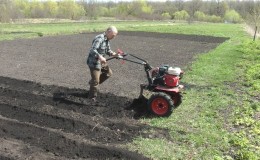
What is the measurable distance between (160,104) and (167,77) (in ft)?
2.21

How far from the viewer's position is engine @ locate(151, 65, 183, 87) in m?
7.82

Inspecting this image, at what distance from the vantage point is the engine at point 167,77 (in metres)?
7.82

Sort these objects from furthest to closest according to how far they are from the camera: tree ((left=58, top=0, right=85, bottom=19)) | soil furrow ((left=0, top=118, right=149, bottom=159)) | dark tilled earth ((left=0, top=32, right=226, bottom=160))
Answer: tree ((left=58, top=0, right=85, bottom=19)) → dark tilled earth ((left=0, top=32, right=226, bottom=160)) → soil furrow ((left=0, top=118, right=149, bottom=159))

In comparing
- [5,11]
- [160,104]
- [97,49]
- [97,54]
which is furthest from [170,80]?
[5,11]

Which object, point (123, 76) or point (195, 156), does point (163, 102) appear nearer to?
point (195, 156)

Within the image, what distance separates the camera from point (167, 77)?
25.9ft

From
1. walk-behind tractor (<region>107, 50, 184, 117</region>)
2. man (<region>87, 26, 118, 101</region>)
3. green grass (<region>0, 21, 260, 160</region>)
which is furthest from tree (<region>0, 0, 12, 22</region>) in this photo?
walk-behind tractor (<region>107, 50, 184, 117</region>)

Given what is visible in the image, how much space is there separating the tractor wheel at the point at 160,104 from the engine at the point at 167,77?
0.39 metres

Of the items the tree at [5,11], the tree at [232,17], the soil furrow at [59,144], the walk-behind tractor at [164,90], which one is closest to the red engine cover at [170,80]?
the walk-behind tractor at [164,90]

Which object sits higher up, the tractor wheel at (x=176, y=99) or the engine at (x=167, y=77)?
the engine at (x=167, y=77)

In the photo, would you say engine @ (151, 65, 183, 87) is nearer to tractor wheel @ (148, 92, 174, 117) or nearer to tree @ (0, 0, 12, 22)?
tractor wheel @ (148, 92, 174, 117)

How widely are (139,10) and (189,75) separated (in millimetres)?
89218

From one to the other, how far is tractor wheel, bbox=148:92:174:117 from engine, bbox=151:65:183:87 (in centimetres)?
39

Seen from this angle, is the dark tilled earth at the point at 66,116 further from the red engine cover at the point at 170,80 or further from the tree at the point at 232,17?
the tree at the point at 232,17
